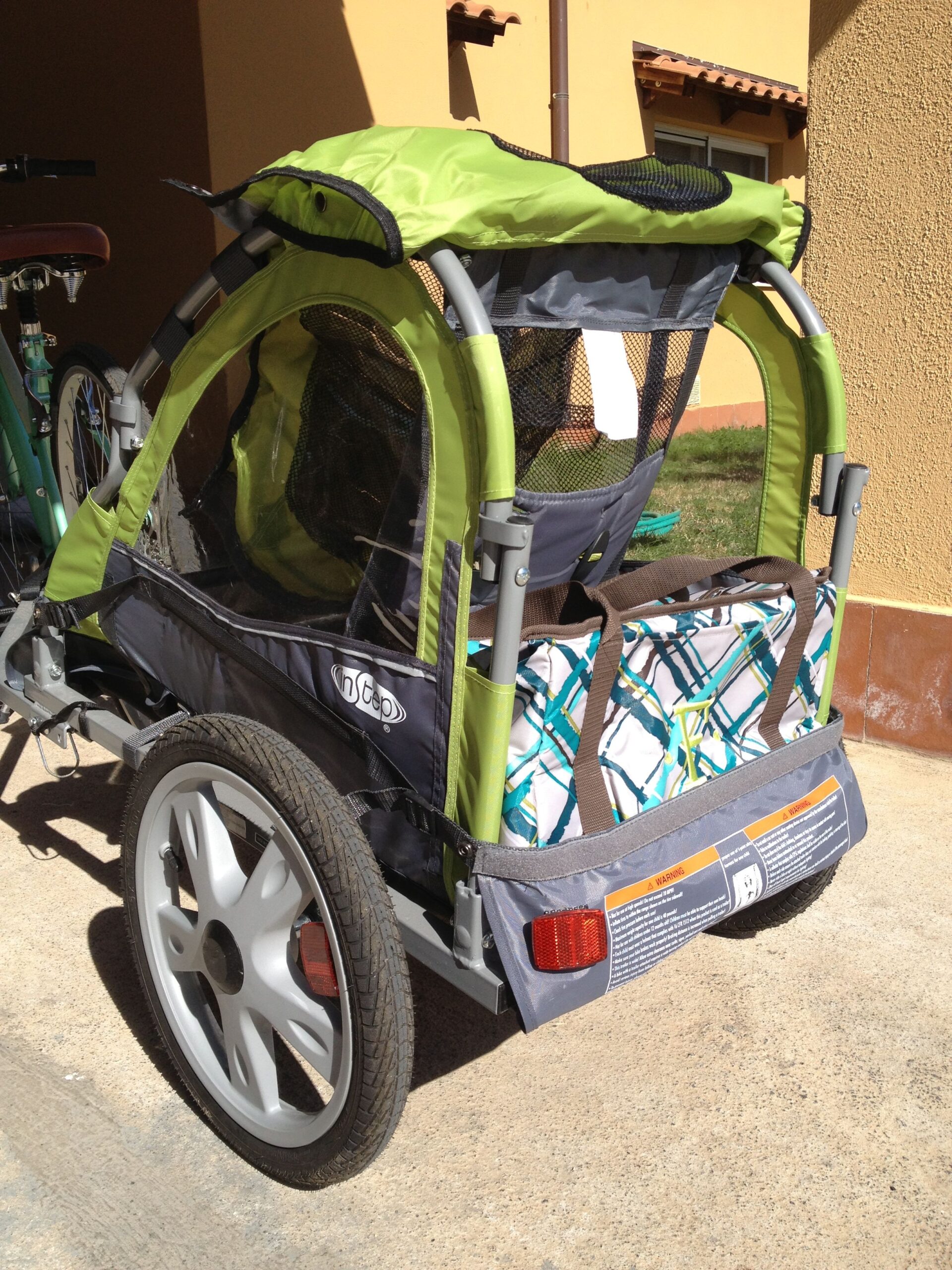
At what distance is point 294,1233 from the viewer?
2.00 metres

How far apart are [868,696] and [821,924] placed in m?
1.28

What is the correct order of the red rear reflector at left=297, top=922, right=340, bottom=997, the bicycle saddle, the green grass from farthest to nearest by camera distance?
the green grass
the bicycle saddle
the red rear reflector at left=297, top=922, right=340, bottom=997

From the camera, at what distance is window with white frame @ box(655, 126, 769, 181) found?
31.7 ft

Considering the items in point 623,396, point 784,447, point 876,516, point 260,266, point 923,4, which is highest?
point 923,4

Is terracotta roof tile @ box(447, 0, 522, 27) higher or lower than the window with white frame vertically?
higher

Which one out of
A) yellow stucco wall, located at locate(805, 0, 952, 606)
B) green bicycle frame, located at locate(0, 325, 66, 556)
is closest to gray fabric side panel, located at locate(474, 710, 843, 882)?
yellow stucco wall, located at locate(805, 0, 952, 606)

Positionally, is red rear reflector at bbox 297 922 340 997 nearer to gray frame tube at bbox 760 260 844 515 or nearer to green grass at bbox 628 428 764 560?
gray frame tube at bbox 760 260 844 515

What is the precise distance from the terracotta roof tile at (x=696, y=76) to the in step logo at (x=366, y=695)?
8216 mm

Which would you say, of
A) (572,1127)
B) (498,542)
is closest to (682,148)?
(498,542)

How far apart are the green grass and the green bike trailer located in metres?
2.28

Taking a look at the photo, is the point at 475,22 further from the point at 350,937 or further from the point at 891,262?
the point at 350,937

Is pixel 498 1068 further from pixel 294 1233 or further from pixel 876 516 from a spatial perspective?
pixel 876 516

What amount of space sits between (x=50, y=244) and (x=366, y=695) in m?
2.50

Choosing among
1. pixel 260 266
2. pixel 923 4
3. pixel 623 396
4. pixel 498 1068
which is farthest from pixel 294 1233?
pixel 923 4
